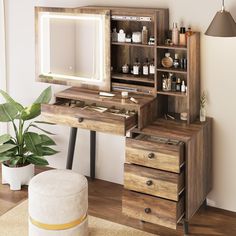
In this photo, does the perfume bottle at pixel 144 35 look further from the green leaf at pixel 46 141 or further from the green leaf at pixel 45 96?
the green leaf at pixel 46 141

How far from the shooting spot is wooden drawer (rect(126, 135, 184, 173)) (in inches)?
122

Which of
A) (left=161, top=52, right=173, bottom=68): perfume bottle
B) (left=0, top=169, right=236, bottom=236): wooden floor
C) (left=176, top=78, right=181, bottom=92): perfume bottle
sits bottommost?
(left=0, top=169, right=236, bottom=236): wooden floor

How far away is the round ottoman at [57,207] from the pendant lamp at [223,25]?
3.72 ft

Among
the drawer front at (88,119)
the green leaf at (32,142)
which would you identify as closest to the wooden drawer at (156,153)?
the drawer front at (88,119)

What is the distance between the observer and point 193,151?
10.5 ft

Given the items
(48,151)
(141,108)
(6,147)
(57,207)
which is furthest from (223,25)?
(6,147)

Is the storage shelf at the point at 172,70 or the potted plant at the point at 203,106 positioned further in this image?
the potted plant at the point at 203,106

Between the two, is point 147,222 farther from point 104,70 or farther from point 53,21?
point 53,21

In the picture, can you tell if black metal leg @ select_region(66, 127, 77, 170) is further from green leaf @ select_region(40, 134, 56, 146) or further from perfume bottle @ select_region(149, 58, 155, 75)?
perfume bottle @ select_region(149, 58, 155, 75)

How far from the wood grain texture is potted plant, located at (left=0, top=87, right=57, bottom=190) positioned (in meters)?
0.85

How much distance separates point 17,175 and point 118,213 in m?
0.79

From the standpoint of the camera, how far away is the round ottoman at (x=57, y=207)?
2998 millimetres

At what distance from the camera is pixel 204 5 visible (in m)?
3.26

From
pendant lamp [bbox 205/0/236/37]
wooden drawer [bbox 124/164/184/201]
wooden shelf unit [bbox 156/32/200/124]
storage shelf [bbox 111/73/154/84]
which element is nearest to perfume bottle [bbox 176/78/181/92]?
wooden shelf unit [bbox 156/32/200/124]
